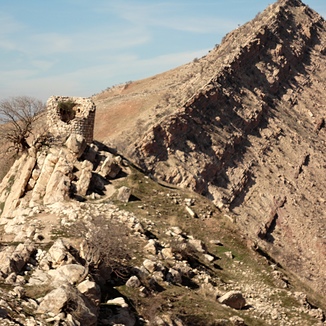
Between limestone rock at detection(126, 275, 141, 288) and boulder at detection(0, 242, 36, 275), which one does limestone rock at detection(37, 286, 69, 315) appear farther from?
limestone rock at detection(126, 275, 141, 288)

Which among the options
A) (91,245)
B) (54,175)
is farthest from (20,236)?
(54,175)

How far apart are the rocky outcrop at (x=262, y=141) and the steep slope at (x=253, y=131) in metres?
0.09

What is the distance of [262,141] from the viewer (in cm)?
4744

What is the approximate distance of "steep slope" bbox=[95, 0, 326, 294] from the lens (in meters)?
39.9

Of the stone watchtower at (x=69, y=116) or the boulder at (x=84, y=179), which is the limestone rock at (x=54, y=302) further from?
the stone watchtower at (x=69, y=116)

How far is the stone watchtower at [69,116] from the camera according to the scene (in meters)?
23.8

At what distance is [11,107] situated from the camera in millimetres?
23906

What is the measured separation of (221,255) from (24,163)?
900cm

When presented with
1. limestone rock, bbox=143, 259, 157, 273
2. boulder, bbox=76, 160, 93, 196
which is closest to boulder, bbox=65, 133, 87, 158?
boulder, bbox=76, 160, 93, 196

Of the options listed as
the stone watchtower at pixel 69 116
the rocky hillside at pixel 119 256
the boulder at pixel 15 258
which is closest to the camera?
the rocky hillside at pixel 119 256

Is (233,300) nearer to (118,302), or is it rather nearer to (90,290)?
(118,302)

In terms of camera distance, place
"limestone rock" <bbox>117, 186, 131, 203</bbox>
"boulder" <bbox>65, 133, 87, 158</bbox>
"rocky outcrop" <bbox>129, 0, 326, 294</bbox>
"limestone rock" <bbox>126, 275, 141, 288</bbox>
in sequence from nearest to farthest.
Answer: "limestone rock" <bbox>126, 275, 141, 288</bbox>, "limestone rock" <bbox>117, 186, 131, 203</bbox>, "boulder" <bbox>65, 133, 87, 158</bbox>, "rocky outcrop" <bbox>129, 0, 326, 294</bbox>

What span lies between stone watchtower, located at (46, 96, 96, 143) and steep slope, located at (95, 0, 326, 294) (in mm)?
12238

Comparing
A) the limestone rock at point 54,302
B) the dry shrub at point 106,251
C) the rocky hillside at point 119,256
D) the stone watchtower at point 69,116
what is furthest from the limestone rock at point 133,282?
the stone watchtower at point 69,116
